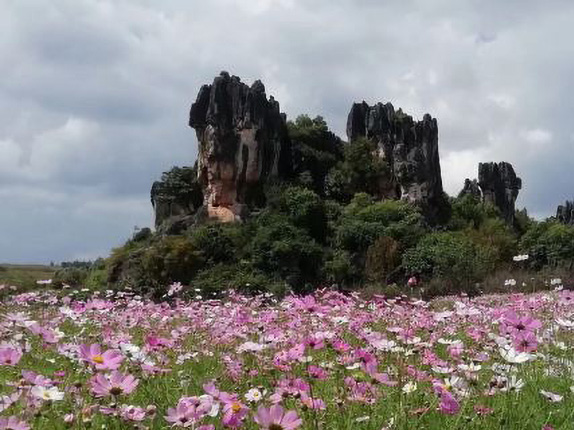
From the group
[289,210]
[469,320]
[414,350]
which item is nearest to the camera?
[414,350]

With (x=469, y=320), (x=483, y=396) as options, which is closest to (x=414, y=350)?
(x=483, y=396)

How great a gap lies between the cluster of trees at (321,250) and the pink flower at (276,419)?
2317 cm

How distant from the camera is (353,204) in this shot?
35500 millimetres

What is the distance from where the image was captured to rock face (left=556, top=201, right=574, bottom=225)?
71.1m

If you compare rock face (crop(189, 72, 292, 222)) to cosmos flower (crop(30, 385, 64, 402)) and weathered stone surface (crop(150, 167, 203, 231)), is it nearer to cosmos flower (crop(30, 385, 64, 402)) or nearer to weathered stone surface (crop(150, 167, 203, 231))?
weathered stone surface (crop(150, 167, 203, 231))

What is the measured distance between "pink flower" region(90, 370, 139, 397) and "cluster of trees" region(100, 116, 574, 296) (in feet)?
75.5

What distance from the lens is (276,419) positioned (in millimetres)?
1740

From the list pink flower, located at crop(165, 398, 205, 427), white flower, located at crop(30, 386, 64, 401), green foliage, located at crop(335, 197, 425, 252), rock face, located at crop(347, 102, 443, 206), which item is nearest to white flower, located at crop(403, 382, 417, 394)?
pink flower, located at crop(165, 398, 205, 427)

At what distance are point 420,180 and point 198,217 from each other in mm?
12048

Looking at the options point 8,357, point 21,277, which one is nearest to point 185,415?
point 8,357

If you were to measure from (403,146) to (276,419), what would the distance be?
3930 centimetres

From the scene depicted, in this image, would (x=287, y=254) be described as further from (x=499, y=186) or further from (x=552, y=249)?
(x=499, y=186)

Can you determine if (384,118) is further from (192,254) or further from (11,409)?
(11,409)

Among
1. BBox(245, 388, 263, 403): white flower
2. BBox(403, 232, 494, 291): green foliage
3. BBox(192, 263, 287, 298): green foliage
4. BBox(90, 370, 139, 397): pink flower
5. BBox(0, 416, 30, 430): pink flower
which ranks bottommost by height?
BBox(245, 388, 263, 403): white flower
